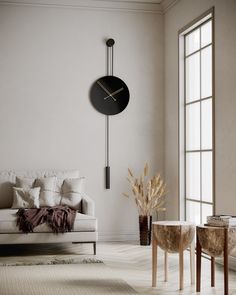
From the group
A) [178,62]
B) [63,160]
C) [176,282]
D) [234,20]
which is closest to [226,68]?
[234,20]

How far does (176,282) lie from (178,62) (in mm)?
3246

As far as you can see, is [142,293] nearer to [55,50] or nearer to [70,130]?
[70,130]

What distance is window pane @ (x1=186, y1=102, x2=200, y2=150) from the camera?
639 cm

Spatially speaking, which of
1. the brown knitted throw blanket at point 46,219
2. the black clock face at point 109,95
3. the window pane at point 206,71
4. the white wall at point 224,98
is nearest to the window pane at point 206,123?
the window pane at point 206,71

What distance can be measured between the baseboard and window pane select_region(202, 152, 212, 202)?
1429 millimetres

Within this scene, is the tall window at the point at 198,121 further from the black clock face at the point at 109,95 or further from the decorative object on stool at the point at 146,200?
the black clock face at the point at 109,95

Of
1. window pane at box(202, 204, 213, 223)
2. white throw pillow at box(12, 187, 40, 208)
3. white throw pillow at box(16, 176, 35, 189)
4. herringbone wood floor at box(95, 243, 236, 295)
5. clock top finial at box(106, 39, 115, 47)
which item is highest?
clock top finial at box(106, 39, 115, 47)

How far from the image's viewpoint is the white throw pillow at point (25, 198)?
20.3 ft

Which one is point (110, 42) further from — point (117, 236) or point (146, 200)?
point (117, 236)

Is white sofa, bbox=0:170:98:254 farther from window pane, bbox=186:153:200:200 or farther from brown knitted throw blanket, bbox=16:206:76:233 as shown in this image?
window pane, bbox=186:153:200:200

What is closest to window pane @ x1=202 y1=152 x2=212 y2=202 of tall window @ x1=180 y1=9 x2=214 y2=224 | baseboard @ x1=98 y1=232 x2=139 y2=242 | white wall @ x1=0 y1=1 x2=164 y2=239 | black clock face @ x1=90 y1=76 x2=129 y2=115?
tall window @ x1=180 y1=9 x2=214 y2=224

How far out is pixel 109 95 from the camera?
283 inches

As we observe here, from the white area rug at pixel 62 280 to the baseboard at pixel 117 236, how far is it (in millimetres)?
1762

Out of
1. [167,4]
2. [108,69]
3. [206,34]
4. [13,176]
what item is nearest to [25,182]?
[13,176]
